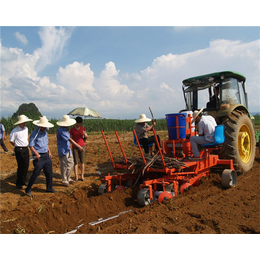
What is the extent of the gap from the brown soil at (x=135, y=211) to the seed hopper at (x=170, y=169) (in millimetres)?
203

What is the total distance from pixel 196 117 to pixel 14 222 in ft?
13.6

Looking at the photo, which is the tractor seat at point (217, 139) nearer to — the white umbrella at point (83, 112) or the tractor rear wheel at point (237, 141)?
the tractor rear wheel at point (237, 141)

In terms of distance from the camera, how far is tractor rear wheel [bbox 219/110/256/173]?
5457 millimetres

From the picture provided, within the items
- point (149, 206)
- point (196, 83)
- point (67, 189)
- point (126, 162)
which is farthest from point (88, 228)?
point (196, 83)

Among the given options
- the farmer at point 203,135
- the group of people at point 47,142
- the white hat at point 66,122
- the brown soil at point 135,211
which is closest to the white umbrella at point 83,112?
the group of people at point 47,142

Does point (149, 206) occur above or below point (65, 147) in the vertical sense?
below

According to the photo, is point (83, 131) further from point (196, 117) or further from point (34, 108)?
point (34, 108)

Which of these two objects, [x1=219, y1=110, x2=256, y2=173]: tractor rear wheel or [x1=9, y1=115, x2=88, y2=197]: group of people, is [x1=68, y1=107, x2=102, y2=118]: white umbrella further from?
[x1=219, y1=110, x2=256, y2=173]: tractor rear wheel

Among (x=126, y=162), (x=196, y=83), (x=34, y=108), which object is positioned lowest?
(x=126, y=162)

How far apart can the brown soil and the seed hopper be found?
20 cm

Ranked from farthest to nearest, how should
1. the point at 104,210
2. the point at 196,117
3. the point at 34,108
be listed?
1. the point at 34,108
2. the point at 196,117
3. the point at 104,210

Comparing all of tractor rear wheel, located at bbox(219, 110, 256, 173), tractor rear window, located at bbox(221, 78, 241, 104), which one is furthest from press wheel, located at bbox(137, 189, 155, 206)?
tractor rear window, located at bbox(221, 78, 241, 104)

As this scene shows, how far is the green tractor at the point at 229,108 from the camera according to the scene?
5523 mm

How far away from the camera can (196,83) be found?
637cm
